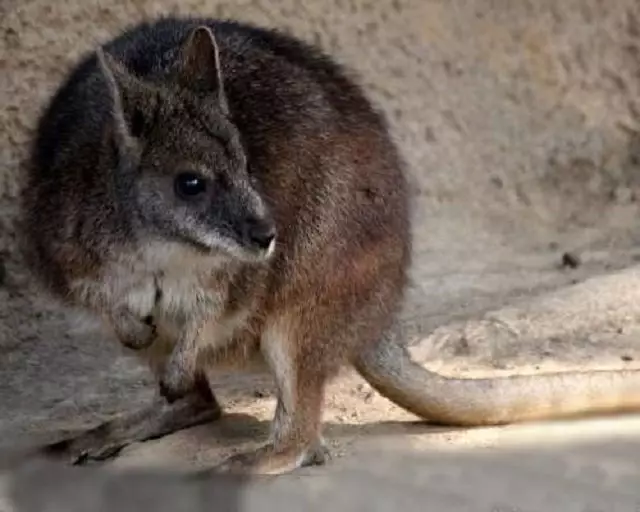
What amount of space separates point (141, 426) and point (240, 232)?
84cm

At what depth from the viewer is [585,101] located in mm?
6199

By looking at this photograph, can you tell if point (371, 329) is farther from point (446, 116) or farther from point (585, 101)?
point (585, 101)

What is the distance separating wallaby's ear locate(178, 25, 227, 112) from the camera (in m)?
3.61

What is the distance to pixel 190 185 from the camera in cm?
354

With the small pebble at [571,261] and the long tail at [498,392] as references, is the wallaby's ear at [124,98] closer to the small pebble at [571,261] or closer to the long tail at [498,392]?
the long tail at [498,392]

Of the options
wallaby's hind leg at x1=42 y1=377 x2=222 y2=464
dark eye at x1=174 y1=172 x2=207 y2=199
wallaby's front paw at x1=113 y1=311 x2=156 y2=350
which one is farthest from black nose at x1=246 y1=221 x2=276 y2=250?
wallaby's hind leg at x1=42 y1=377 x2=222 y2=464

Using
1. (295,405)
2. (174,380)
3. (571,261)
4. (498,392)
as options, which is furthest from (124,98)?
(571,261)

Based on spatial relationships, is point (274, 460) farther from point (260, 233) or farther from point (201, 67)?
point (201, 67)

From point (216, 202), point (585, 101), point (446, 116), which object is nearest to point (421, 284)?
point (446, 116)

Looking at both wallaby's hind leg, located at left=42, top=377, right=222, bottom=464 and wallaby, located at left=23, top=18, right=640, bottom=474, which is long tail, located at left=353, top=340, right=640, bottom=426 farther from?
wallaby's hind leg, located at left=42, top=377, right=222, bottom=464

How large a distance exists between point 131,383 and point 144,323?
38.5 inches

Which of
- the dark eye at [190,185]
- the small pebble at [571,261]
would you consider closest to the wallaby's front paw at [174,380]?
the dark eye at [190,185]

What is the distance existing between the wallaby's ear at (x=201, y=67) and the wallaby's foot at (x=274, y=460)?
873 millimetres

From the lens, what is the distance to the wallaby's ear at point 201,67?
361 cm
